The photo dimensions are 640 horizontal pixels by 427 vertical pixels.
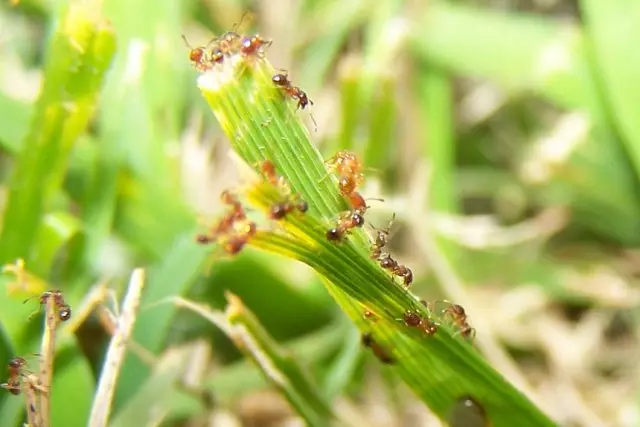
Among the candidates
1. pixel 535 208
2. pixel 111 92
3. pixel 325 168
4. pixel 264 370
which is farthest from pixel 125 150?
pixel 535 208

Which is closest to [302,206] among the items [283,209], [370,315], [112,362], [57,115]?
[283,209]

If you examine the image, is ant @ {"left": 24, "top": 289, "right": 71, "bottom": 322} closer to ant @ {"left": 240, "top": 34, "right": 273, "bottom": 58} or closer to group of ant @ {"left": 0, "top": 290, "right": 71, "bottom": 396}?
group of ant @ {"left": 0, "top": 290, "right": 71, "bottom": 396}

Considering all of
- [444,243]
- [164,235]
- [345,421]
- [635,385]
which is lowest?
[345,421]

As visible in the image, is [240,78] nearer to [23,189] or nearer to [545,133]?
[23,189]

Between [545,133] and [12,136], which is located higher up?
[545,133]

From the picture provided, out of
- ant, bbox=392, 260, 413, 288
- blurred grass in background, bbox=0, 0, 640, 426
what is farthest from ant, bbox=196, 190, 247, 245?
blurred grass in background, bbox=0, 0, 640, 426

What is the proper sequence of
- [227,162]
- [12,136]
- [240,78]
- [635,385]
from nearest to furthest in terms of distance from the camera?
Result: [240,78] → [12,136] → [635,385] → [227,162]

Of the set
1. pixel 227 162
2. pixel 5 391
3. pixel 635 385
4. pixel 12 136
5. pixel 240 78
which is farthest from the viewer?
pixel 227 162

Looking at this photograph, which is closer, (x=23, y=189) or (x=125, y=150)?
(x=23, y=189)
